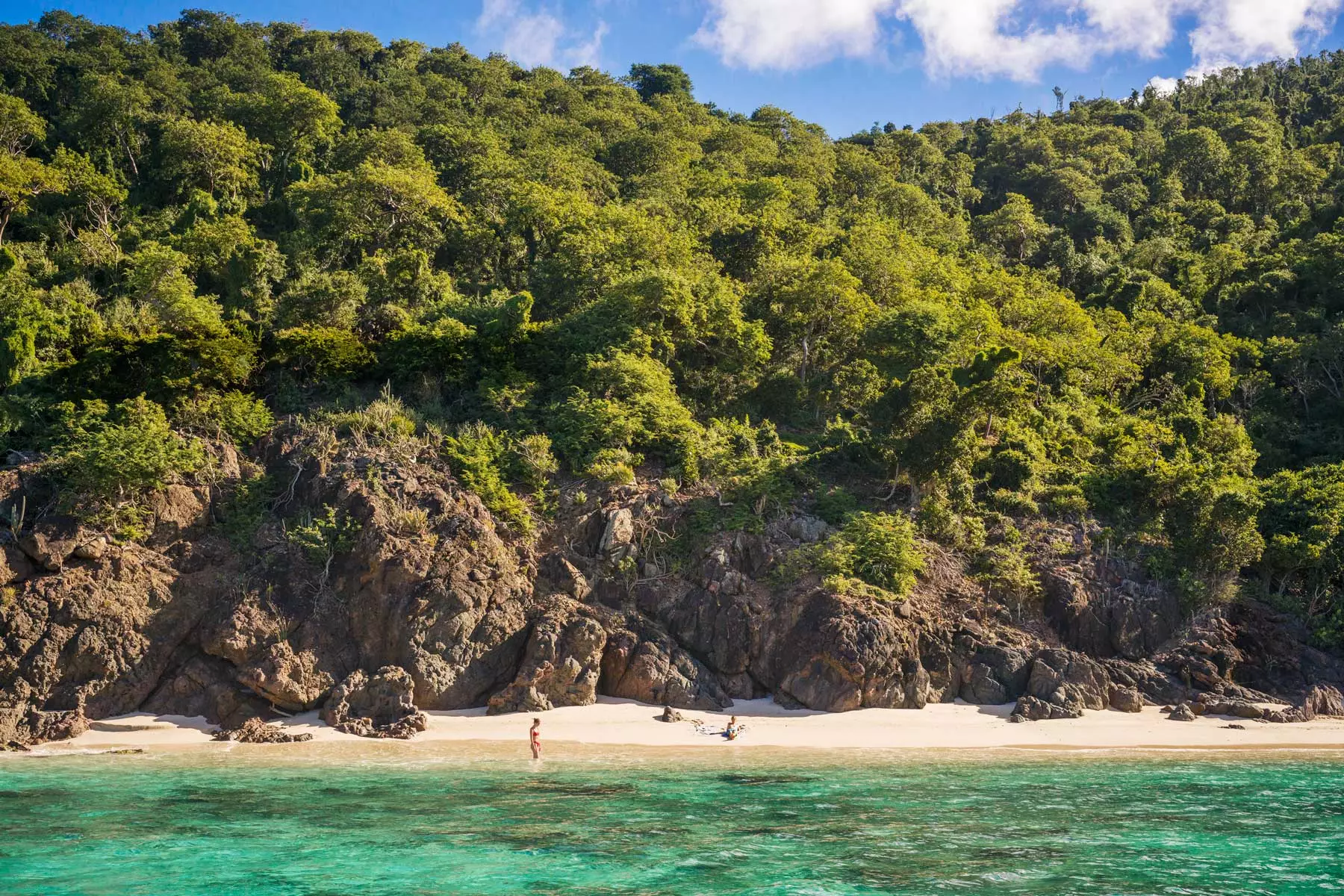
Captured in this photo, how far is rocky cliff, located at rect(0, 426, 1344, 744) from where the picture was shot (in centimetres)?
2397

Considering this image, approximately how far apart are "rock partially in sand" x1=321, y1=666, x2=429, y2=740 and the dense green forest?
5.66 metres

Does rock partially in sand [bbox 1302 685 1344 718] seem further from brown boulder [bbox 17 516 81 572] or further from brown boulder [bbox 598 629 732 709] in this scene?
brown boulder [bbox 17 516 81 572]

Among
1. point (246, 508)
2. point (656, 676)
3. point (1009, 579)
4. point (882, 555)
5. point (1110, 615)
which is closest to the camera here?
point (656, 676)

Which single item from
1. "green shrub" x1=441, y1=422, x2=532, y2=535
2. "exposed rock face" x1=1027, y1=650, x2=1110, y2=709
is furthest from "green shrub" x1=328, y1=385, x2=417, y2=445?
"exposed rock face" x1=1027, y1=650, x2=1110, y2=709

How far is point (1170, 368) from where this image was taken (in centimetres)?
3794

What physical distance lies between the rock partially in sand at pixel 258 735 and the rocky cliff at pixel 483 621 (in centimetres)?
87

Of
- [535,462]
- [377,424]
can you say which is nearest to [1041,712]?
[535,462]

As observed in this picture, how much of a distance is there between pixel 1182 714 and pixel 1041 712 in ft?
10.7

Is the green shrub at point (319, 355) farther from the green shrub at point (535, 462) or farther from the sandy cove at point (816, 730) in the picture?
the sandy cove at point (816, 730)

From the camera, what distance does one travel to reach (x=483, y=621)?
25469 mm

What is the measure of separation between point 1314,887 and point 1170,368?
27.7 m

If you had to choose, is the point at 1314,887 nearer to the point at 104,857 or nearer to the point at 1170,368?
the point at 104,857

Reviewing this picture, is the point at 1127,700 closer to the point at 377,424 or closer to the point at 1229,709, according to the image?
the point at 1229,709

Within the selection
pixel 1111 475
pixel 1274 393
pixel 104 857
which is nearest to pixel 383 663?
pixel 104 857
